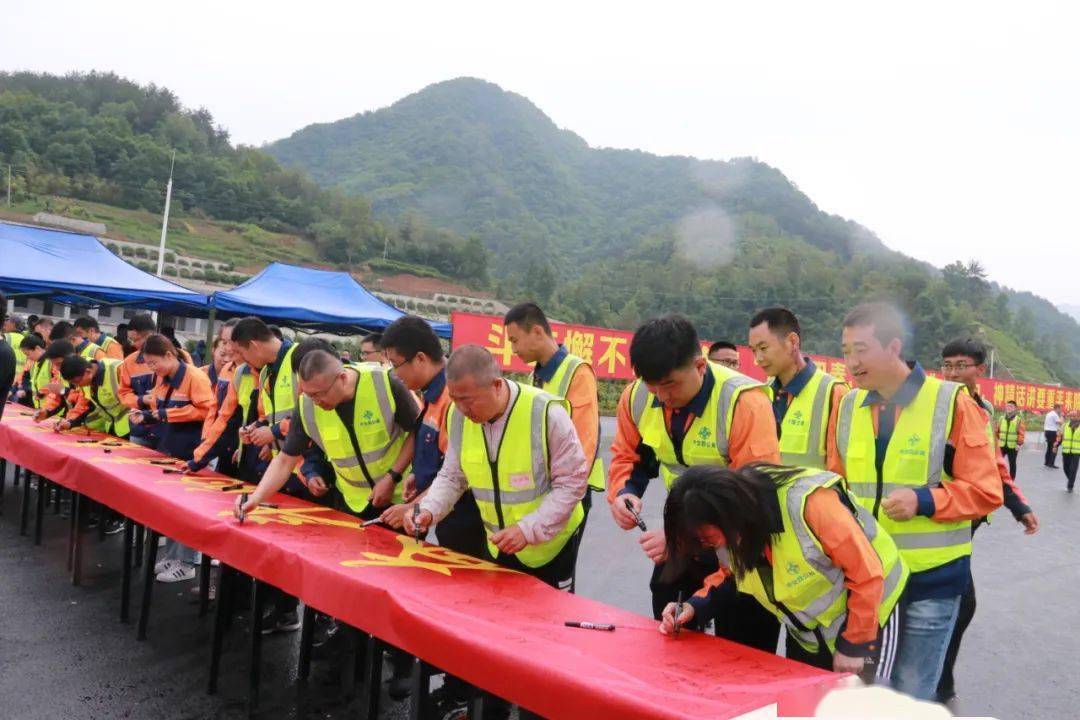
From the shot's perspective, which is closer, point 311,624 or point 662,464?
point 662,464

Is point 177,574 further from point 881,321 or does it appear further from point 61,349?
point 881,321

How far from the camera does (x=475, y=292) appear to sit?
185 feet

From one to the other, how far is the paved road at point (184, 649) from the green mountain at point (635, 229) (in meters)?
44.4

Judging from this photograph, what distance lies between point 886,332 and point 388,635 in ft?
6.06

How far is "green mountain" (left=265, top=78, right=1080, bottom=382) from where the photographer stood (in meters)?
56.3

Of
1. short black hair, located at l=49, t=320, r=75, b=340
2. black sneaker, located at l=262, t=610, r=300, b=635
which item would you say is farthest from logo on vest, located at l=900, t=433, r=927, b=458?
short black hair, located at l=49, t=320, r=75, b=340

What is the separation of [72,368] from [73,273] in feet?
17.8

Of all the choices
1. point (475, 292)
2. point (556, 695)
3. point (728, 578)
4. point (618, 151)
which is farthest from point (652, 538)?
point (618, 151)

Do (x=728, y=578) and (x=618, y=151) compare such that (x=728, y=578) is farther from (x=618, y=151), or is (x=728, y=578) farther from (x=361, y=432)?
(x=618, y=151)

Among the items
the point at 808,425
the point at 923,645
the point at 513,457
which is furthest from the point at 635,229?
the point at 923,645

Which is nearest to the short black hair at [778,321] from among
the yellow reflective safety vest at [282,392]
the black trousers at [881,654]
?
the black trousers at [881,654]

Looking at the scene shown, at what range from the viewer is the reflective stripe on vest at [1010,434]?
1379 cm

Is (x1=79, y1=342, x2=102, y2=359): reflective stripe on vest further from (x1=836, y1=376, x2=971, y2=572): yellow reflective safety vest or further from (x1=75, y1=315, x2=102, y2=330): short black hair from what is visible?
(x1=836, y1=376, x2=971, y2=572): yellow reflective safety vest

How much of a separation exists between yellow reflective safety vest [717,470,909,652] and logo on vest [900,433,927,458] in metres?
0.45
